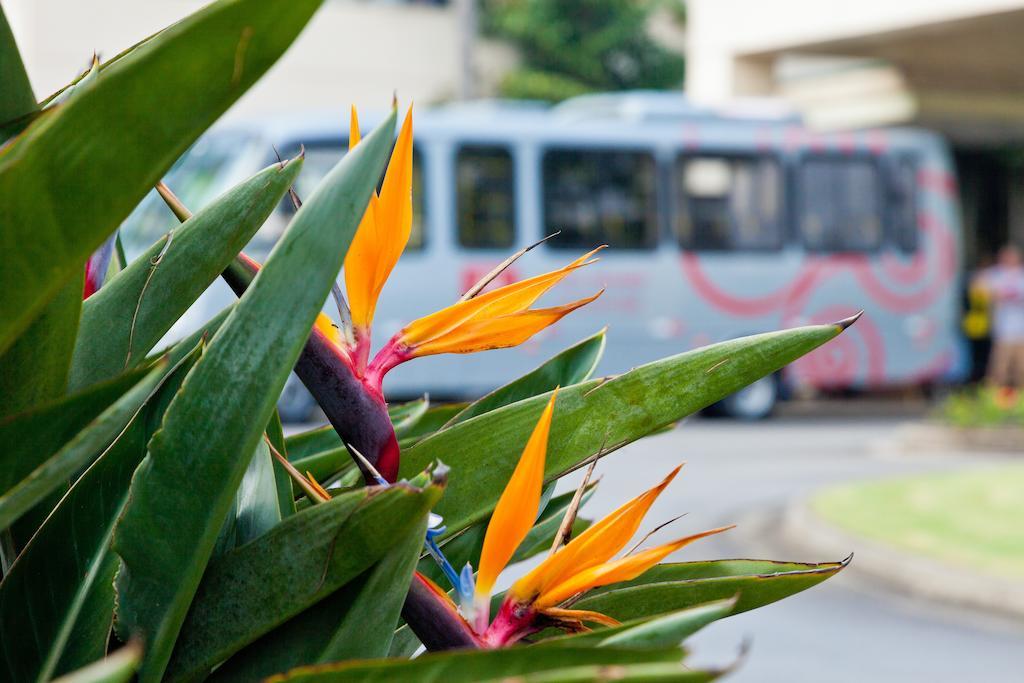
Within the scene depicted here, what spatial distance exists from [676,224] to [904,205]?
2638 millimetres

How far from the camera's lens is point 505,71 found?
2644cm

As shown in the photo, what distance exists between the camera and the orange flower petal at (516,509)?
787 millimetres

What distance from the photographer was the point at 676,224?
46.0 ft

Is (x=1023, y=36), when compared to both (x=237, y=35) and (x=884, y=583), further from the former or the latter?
(x=237, y=35)

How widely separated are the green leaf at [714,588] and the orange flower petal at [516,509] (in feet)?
0.27

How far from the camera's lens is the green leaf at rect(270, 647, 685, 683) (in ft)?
2.01

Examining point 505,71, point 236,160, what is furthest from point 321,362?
point 505,71

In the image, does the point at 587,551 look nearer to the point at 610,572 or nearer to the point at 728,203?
the point at 610,572

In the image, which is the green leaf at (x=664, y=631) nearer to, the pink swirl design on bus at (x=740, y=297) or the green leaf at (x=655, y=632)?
the green leaf at (x=655, y=632)

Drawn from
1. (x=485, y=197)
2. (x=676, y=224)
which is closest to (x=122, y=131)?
(x=485, y=197)

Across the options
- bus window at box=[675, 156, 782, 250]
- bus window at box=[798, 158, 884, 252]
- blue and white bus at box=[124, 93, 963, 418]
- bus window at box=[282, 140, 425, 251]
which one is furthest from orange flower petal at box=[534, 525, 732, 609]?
bus window at box=[798, 158, 884, 252]

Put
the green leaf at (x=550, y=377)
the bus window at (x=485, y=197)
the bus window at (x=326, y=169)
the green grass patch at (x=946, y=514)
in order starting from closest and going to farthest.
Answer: the green leaf at (x=550, y=377) < the green grass patch at (x=946, y=514) < the bus window at (x=326, y=169) < the bus window at (x=485, y=197)

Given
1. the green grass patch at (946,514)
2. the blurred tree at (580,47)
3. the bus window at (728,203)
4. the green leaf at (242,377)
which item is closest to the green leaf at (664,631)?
the green leaf at (242,377)

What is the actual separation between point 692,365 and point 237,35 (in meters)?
0.37
